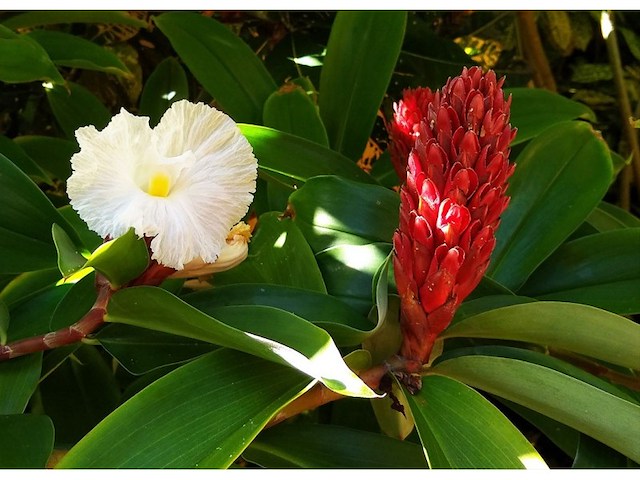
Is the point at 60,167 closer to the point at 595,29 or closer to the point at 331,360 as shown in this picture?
the point at 331,360

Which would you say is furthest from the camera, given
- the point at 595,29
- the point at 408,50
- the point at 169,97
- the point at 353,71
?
the point at 595,29

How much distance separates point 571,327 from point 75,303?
1.26 ft

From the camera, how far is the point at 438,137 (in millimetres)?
458

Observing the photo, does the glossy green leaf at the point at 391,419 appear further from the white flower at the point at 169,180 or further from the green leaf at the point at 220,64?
the green leaf at the point at 220,64

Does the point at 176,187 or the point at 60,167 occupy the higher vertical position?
the point at 176,187

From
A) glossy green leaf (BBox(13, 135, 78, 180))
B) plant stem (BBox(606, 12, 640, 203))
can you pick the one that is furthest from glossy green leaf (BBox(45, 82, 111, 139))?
plant stem (BBox(606, 12, 640, 203))

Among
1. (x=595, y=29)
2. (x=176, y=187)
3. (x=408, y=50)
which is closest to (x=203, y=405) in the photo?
(x=176, y=187)

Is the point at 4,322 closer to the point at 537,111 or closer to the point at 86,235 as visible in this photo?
the point at 86,235

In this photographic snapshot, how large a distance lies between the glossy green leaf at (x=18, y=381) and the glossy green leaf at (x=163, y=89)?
0.56 metres

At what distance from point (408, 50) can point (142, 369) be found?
2.67 feet

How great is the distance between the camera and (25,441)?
45 centimetres

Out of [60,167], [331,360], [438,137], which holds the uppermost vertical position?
[438,137]

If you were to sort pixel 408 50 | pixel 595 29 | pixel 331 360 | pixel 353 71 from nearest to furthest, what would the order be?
pixel 331 360 < pixel 353 71 < pixel 408 50 < pixel 595 29

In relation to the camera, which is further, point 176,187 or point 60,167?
point 60,167
